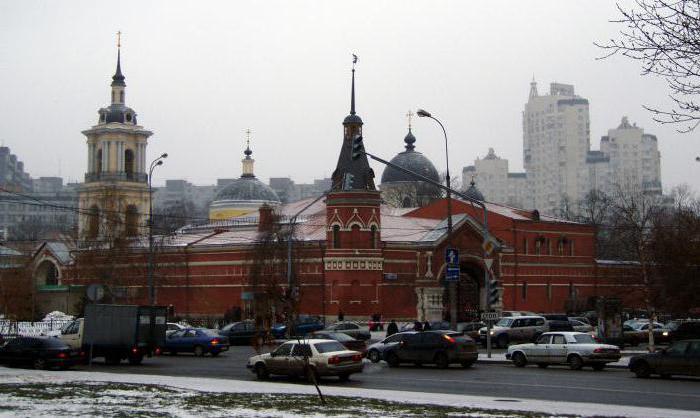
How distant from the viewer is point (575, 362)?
32.7m

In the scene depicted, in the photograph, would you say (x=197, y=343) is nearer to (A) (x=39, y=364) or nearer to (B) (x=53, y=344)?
(B) (x=53, y=344)

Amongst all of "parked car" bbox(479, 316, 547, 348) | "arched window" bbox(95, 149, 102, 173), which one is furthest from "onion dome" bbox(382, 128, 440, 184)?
"parked car" bbox(479, 316, 547, 348)

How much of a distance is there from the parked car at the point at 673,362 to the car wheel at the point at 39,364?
18338mm

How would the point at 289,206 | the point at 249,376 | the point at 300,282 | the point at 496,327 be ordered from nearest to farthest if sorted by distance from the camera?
1. the point at 249,376
2. the point at 496,327
3. the point at 300,282
4. the point at 289,206

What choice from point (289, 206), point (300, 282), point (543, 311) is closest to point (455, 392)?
point (300, 282)

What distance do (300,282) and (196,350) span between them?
24.8 m

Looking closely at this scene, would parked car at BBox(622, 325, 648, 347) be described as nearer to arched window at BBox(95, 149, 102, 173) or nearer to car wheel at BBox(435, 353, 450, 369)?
car wheel at BBox(435, 353, 450, 369)

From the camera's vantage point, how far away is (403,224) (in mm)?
72625

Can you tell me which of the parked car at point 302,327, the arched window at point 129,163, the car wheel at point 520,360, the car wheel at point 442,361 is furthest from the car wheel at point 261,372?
the arched window at point 129,163

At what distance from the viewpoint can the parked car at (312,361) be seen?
28.0 metres

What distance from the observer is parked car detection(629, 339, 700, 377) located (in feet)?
92.4

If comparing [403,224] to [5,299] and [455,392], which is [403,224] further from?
[455,392]

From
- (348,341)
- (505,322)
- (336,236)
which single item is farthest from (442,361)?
(336,236)

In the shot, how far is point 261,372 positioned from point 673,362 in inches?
462
